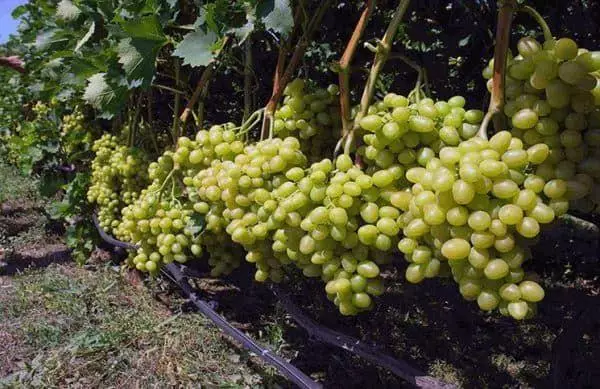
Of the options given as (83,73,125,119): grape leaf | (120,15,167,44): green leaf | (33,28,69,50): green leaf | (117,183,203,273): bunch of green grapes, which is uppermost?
(120,15,167,44): green leaf

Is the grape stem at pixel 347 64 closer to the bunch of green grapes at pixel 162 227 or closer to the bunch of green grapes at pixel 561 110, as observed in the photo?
the bunch of green grapes at pixel 561 110

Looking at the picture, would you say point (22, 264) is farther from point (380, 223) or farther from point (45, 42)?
point (380, 223)

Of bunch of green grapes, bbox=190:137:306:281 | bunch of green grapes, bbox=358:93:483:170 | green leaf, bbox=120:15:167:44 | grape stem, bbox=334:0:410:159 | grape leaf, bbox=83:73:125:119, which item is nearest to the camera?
bunch of green grapes, bbox=358:93:483:170

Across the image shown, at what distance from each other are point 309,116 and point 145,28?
2.64 ft

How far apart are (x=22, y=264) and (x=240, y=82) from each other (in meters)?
2.81

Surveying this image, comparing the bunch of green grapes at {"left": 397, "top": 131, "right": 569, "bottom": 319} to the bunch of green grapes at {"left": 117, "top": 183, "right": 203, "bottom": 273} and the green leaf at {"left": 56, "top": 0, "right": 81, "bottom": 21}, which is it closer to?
the bunch of green grapes at {"left": 117, "top": 183, "right": 203, "bottom": 273}

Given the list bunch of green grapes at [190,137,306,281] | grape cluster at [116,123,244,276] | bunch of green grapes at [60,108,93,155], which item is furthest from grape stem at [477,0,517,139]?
bunch of green grapes at [60,108,93,155]

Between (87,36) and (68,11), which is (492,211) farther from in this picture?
(68,11)

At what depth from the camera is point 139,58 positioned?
7.06 feet

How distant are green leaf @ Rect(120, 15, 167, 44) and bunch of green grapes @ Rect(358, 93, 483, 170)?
1.11 m

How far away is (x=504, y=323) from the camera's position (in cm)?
353

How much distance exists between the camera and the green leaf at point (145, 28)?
2.02 meters

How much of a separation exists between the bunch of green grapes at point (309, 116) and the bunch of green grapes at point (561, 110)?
0.67m

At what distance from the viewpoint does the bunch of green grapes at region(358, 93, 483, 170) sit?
1228mm
